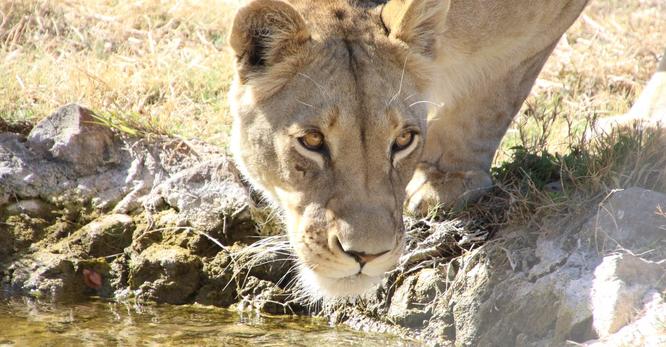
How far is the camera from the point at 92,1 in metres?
8.81

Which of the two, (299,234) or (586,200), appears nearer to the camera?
(299,234)

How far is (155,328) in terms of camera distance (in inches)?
202

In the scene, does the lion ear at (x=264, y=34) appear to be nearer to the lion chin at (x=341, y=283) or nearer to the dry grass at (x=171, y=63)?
the lion chin at (x=341, y=283)

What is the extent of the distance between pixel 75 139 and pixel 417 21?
2124 millimetres

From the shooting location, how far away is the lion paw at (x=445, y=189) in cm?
538

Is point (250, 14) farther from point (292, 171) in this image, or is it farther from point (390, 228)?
point (390, 228)

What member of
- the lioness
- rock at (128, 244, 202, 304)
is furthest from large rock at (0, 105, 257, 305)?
the lioness

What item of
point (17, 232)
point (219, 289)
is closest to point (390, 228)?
point (219, 289)

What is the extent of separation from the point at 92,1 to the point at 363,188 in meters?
5.22

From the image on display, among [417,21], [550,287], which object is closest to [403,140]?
[417,21]

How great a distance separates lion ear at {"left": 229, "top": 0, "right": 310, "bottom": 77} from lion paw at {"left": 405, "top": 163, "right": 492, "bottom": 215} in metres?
1.28

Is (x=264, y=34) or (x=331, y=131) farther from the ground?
(x=264, y=34)

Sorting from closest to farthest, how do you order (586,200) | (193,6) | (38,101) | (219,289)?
(586,200) < (219,289) < (38,101) < (193,6)

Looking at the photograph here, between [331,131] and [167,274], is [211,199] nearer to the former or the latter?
[167,274]
